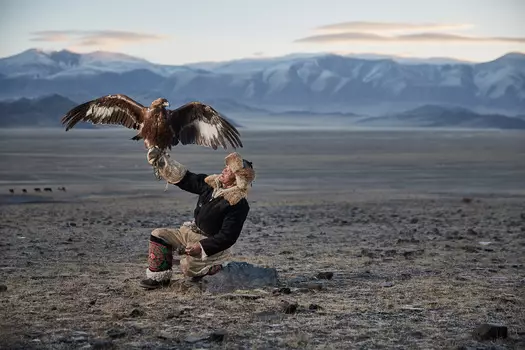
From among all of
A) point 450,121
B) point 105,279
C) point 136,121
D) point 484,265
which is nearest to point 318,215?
point 484,265

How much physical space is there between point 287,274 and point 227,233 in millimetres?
1752

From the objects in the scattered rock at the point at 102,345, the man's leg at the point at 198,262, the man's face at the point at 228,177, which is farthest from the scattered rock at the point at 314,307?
the scattered rock at the point at 102,345

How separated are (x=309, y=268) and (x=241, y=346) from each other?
4047mm

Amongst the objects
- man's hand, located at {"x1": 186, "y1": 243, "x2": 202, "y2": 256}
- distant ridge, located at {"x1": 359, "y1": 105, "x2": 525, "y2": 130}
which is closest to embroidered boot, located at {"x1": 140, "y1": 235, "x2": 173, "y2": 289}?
man's hand, located at {"x1": 186, "y1": 243, "x2": 202, "y2": 256}

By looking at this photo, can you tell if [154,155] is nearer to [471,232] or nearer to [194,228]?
[194,228]

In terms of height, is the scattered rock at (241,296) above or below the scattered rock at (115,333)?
below

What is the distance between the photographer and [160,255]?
9.20m

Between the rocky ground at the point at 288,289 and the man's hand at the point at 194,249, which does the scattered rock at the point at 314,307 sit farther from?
the man's hand at the point at 194,249

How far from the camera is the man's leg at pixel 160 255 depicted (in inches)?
363

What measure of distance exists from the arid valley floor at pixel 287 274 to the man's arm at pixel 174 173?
3.27 feet

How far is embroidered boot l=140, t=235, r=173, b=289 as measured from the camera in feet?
30.2

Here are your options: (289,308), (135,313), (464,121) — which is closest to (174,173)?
(135,313)

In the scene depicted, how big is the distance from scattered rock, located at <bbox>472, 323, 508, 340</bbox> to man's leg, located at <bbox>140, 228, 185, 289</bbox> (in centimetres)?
324

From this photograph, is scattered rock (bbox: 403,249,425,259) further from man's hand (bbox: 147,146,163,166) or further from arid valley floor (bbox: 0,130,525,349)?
man's hand (bbox: 147,146,163,166)
